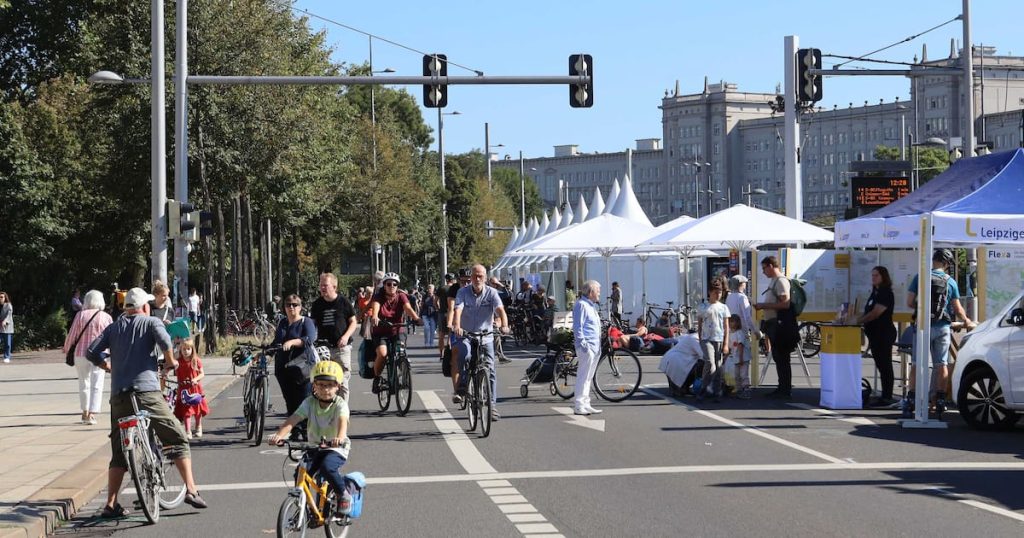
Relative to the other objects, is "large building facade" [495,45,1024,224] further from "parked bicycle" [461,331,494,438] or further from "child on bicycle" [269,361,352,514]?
"child on bicycle" [269,361,352,514]

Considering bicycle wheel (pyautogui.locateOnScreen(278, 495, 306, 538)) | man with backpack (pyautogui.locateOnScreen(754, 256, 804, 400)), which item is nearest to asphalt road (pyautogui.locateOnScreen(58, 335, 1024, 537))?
bicycle wheel (pyautogui.locateOnScreen(278, 495, 306, 538))

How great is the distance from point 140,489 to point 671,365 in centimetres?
1144

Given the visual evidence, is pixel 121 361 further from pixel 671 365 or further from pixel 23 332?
pixel 23 332

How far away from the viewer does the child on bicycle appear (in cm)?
905

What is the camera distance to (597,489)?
464 inches

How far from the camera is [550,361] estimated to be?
68.6 ft

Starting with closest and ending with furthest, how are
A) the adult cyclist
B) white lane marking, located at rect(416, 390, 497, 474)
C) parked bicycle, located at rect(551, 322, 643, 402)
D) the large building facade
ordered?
1. white lane marking, located at rect(416, 390, 497, 474)
2. the adult cyclist
3. parked bicycle, located at rect(551, 322, 643, 402)
4. the large building facade

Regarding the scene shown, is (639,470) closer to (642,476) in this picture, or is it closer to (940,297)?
(642,476)

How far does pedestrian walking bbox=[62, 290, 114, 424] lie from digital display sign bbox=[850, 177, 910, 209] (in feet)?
90.2

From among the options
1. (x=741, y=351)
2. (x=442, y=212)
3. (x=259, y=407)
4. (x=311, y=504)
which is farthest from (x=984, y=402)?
(x=442, y=212)

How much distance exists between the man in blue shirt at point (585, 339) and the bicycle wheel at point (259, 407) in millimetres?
4285

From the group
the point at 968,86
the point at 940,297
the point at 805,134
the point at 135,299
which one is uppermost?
the point at 805,134

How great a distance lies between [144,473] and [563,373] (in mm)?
10461

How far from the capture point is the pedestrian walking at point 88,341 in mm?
16308
